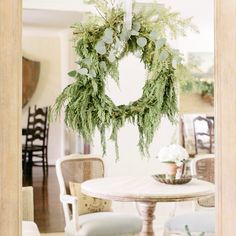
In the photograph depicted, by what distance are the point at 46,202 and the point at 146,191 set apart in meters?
3.07

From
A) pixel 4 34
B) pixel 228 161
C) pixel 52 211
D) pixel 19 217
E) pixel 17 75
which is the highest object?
pixel 4 34

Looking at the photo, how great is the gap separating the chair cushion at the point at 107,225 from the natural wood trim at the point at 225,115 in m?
2.01

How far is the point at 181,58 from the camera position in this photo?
80.1 inches

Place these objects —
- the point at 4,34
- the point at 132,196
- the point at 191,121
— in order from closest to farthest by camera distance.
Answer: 1. the point at 4,34
2. the point at 132,196
3. the point at 191,121

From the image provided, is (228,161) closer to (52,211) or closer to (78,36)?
(78,36)

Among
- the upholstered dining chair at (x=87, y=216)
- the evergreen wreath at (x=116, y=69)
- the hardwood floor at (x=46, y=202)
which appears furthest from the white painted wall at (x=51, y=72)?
the evergreen wreath at (x=116, y=69)

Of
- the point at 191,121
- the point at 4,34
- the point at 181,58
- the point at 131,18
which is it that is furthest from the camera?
the point at 191,121

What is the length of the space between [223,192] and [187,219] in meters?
2.26

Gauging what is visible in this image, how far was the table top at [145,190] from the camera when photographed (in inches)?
118

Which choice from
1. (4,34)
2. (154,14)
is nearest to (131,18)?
(154,14)

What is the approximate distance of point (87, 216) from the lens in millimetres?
3430

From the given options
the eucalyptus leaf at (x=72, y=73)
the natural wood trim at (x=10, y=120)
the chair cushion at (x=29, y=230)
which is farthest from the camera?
the chair cushion at (x=29, y=230)

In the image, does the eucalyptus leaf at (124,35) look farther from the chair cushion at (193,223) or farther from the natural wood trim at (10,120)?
the chair cushion at (193,223)

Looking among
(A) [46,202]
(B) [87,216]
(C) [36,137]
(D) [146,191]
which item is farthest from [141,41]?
Result: (C) [36,137]
